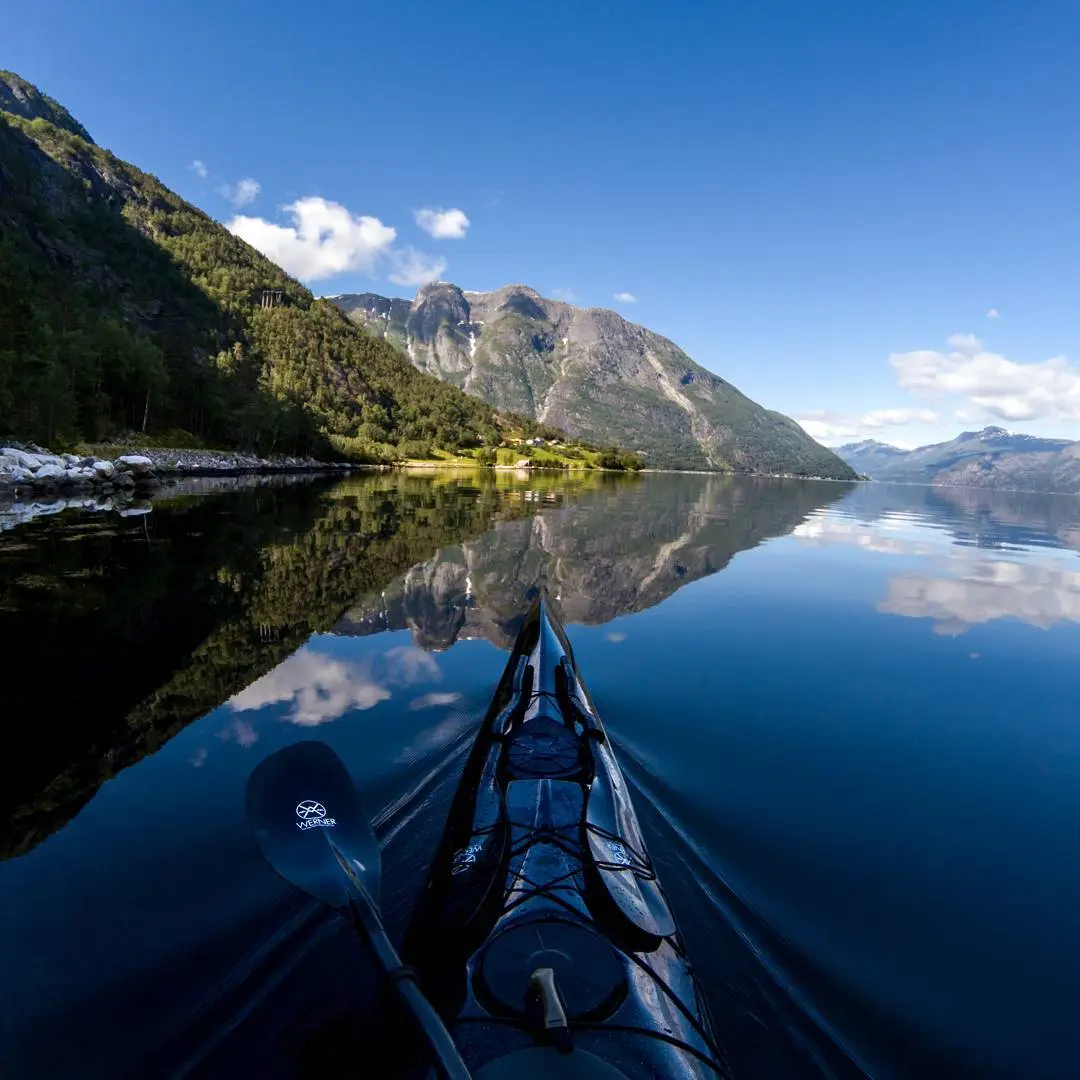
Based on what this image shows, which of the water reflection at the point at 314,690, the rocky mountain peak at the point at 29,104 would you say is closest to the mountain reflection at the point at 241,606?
the water reflection at the point at 314,690

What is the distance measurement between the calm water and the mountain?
35.8 metres

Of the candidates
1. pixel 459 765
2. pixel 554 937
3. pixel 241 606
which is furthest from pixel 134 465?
pixel 554 937

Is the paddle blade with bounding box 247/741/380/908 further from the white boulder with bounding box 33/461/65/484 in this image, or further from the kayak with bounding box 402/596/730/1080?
the white boulder with bounding box 33/461/65/484

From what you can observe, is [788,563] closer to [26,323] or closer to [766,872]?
[766,872]

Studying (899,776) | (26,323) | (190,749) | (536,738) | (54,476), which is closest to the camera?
(536,738)

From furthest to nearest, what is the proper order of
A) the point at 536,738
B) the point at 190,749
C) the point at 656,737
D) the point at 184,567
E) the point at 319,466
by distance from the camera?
1. the point at 319,466
2. the point at 184,567
3. the point at 656,737
4. the point at 190,749
5. the point at 536,738

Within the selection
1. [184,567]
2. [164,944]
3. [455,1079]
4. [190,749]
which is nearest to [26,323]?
[184,567]

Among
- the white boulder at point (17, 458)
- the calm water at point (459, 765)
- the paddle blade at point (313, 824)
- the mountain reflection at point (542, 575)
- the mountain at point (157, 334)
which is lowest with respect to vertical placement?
the mountain reflection at point (542, 575)

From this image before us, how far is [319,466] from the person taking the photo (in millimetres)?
97625

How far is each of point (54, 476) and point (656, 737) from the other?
1548 inches

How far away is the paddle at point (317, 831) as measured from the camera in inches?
142

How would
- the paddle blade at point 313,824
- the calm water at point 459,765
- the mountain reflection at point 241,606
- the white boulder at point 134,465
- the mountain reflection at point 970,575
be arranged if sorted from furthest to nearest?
1. the white boulder at point 134,465
2. the mountain reflection at point 970,575
3. the mountain reflection at point 241,606
4. the calm water at point 459,765
5. the paddle blade at point 313,824

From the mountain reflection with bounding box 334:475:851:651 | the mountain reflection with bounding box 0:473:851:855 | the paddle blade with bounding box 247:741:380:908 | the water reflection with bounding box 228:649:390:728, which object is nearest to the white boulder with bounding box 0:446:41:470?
the mountain reflection with bounding box 0:473:851:855

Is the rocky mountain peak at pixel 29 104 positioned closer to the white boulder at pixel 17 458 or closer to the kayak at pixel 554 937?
the white boulder at pixel 17 458
